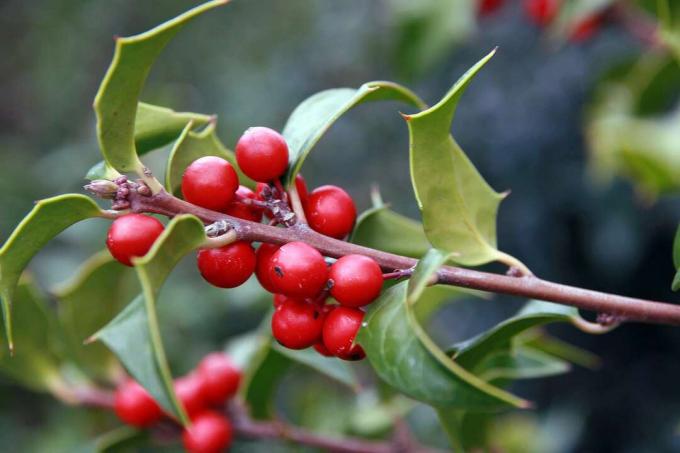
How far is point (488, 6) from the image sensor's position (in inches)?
108

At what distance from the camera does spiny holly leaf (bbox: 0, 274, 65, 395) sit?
5.17 ft

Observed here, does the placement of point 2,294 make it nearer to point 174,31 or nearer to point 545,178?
point 174,31

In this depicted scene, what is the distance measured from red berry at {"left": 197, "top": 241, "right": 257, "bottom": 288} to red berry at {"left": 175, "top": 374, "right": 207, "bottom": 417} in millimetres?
666

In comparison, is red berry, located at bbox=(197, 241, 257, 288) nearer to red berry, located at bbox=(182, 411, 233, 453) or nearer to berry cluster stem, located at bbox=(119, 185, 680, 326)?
berry cluster stem, located at bbox=(119, 185, 680, 326)

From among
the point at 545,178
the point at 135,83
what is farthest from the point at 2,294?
the point at 545,178

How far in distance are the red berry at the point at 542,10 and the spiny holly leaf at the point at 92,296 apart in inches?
64.7

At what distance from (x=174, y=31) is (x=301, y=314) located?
38 cm

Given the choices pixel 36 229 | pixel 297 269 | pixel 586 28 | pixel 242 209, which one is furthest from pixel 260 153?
pixel 586 28

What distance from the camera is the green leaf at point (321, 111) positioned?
106cm

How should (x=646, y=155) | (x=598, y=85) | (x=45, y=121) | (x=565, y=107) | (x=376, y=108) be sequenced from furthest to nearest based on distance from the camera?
(x=45, y=121)
(x=376, y=108)
(x=565, y=107)
(x=598, y=85)
(x=646, y=155)

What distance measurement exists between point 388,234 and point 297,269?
13.5 inches

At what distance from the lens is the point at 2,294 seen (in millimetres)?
1012

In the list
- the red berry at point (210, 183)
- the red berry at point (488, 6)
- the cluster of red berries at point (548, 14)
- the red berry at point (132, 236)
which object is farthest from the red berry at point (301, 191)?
the red berry at point (488, 6)

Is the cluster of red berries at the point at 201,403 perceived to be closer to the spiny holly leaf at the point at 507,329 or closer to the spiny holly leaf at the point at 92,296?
the spiny holly leaf at the point at 92,296
